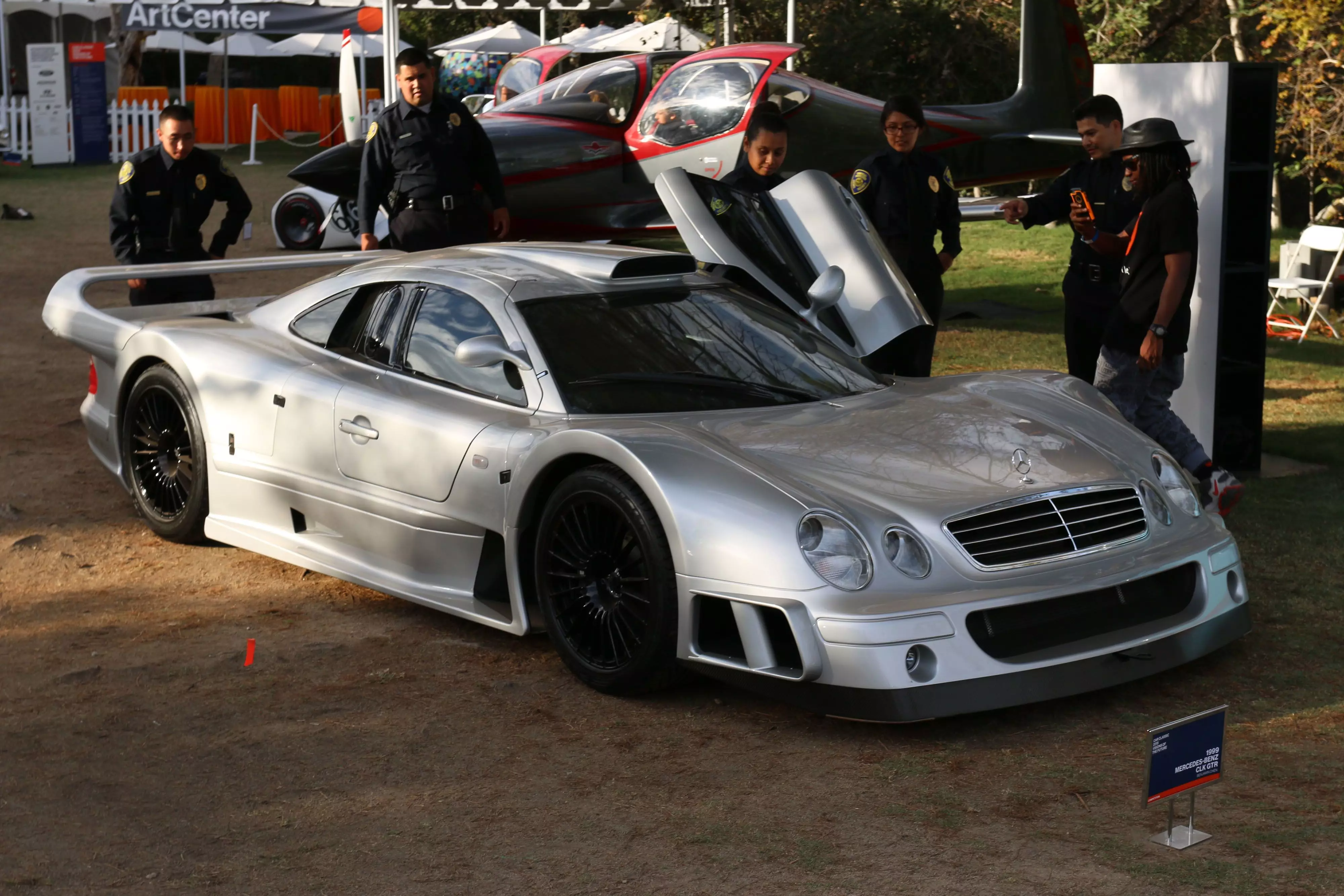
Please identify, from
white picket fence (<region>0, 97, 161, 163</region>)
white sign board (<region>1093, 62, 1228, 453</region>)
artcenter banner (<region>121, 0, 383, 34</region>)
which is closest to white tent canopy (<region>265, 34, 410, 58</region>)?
white picket fence (<region>0, 97, 161, 163</region>)

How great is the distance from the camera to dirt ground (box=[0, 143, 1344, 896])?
140 inches

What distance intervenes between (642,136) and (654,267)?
8770mm

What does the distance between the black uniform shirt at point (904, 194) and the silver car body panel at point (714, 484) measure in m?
2.05

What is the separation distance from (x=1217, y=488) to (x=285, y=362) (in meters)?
3.86

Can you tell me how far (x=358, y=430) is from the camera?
5.48 metres

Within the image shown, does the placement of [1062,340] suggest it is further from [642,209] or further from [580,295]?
[580,295]

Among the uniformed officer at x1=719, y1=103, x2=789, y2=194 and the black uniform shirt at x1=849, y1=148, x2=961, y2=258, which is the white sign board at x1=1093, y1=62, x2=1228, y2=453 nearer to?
the black uniform shirt at x1=849, y1=148, x2=961, y2=258

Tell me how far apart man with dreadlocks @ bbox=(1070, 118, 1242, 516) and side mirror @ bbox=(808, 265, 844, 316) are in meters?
1.43

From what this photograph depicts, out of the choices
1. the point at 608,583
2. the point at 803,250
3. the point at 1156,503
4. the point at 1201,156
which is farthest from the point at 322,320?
the point at 1201,156

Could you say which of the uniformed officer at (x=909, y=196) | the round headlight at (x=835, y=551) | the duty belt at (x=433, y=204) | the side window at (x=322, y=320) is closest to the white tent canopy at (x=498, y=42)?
the duty belt at (x=433, y=204)

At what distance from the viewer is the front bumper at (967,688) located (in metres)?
4.18

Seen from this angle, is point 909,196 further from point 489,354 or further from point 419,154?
point 489,354

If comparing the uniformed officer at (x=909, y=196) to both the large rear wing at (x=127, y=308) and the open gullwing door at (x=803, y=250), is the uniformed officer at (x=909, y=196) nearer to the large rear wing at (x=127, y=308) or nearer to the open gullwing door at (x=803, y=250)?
the open gullwing door at (x=803, y=250)

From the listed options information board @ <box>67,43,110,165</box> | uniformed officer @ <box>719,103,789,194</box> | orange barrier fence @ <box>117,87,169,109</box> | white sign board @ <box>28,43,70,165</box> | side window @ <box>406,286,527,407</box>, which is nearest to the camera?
side window @ <box>406,286,527,407</box>
